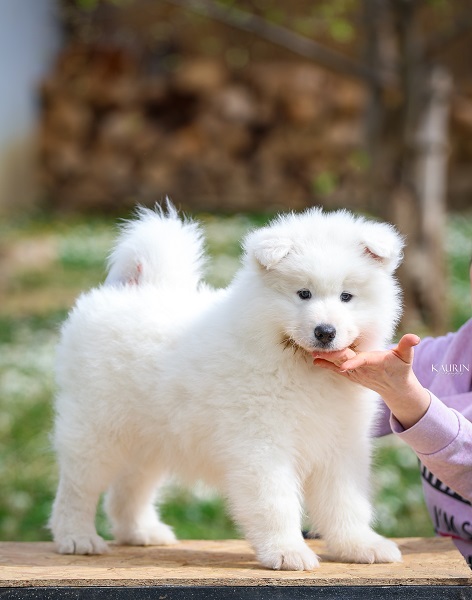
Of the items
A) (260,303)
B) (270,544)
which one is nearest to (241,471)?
(270,544)

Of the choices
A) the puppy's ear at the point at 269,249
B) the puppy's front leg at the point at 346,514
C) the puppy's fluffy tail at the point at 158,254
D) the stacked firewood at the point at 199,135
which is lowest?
the puppy's front leg at the point at 346,514

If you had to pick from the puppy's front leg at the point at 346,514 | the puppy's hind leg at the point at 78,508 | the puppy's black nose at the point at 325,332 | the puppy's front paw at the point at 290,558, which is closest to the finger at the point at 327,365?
the puppy's black nose at the point at 325,332

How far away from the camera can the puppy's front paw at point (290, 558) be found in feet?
8.26

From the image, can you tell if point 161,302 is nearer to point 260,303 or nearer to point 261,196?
point 260,303

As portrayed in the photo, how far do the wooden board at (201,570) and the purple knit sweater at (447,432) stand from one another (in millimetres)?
112

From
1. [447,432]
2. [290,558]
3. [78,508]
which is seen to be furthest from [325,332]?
[78,508]

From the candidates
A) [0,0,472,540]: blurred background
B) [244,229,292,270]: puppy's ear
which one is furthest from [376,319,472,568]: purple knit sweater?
[0,0,472,540]: blurred background

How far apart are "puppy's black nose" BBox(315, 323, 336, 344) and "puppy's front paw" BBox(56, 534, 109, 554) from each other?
3.41ft

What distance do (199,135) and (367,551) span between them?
1303cm

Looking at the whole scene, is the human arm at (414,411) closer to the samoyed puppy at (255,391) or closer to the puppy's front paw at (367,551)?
the samoyed puppy at (255,391)

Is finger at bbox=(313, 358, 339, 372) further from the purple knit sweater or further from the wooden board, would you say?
the wooden board

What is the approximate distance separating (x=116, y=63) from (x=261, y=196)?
125 inches

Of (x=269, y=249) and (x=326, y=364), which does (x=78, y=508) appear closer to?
(x=326, y=364)

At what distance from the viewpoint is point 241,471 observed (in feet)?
8.47
